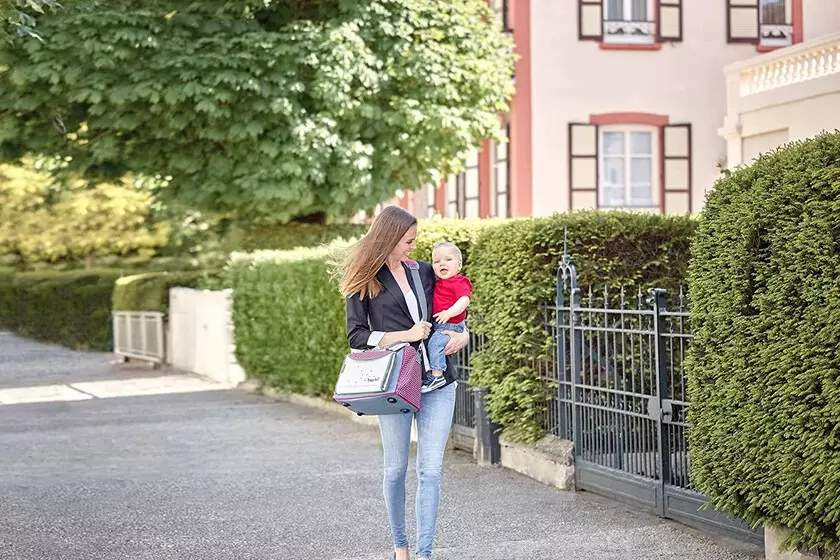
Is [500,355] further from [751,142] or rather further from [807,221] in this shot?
[751,142]

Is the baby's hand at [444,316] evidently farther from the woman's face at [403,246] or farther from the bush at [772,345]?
the bush at [772,345]

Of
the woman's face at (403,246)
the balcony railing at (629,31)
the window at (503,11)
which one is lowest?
the woman's face at (403,246)

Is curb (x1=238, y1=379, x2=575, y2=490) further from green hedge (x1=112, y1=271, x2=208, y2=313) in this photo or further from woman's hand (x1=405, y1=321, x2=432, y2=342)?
green hedge (x1=112, y1=271, x2=208, y2=313)

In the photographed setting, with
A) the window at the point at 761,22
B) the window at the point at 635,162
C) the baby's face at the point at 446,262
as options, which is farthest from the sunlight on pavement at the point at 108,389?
the baby's face at the point at 446,262

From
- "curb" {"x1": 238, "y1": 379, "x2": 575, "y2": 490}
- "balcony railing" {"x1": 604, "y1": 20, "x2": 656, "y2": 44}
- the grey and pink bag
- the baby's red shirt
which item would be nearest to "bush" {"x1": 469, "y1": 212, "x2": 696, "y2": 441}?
"curb" {"x1": 238, "y1": 379, "x2": 575, "y2": 490}

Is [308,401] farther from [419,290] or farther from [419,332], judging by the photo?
[419,332]

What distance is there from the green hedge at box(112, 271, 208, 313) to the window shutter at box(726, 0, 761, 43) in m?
11.8

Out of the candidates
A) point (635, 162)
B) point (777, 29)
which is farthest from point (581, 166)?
point (777, 29)

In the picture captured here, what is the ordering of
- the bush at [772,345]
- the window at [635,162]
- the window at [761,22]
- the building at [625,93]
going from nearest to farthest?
1. the bush at [772,345]
2. the building at [625,93]
3. the window at [635,162]
4. the window at [761,22]

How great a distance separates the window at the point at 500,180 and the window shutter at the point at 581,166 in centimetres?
133

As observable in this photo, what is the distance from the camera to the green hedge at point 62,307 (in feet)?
123

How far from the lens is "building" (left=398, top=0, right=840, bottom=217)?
97.0 feet

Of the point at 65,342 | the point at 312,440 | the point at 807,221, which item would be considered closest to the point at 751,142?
the point at 312,440

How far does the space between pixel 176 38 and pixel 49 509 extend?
15.2 m
